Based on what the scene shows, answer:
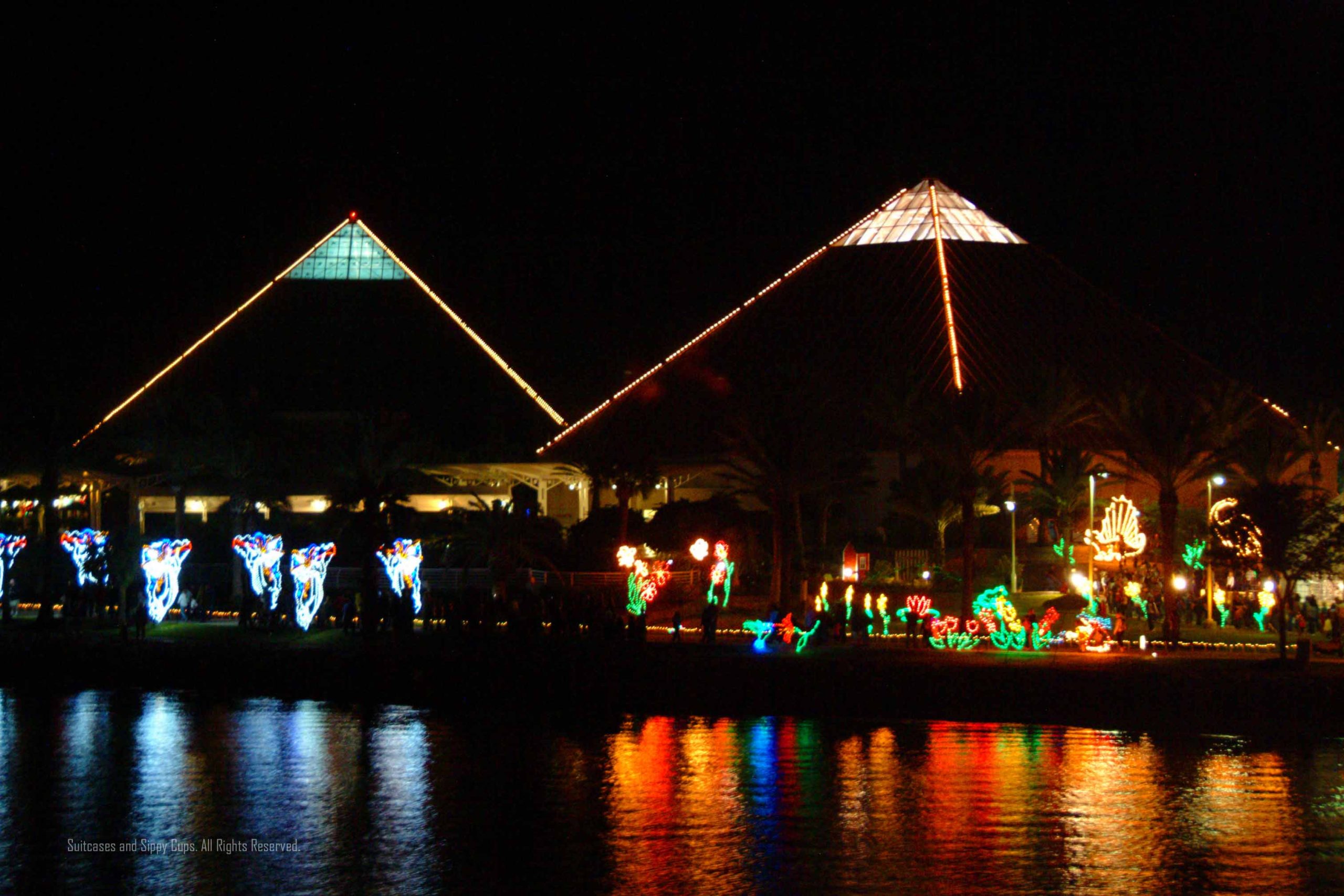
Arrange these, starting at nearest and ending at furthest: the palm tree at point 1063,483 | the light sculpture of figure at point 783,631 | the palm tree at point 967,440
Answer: the light sculpture of figure at point 783,631, the palm tree at point 967,440, the palm tree at point 1063,483

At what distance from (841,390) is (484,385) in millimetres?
21783

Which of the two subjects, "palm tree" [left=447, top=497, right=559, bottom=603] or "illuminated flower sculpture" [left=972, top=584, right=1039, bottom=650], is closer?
"illuminated flower sculpture" [left=972, top=584, right=1039, bottom=650]

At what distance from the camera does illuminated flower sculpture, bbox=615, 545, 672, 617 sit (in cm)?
2858

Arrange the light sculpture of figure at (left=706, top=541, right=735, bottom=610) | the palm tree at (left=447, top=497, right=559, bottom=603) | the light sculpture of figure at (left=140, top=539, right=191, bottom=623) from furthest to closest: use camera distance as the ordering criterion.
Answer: the palm tree at (left=447, top=497, right=559, bottom=603), the light sculpture of figure at (left=706, top=541, right=735, bottom=610), the light sculpture of figure at (left=140, top=539, right=191, bottom=623)

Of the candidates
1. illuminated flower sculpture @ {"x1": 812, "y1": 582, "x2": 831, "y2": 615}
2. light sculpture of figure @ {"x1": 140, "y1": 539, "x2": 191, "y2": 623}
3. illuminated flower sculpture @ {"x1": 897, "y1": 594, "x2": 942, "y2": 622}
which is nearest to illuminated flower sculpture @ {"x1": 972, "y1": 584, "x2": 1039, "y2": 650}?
illuminated flower sculpture @ {"x1": 897, "y1": 594, "x2": 942, "y2": 622}

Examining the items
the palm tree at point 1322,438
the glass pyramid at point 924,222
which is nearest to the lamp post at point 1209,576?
the palm tree at point 1322,438

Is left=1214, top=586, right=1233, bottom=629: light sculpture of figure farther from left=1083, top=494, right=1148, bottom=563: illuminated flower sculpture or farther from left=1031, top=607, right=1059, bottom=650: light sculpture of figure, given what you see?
left=1031, top=607, right=1059, bottom=650: light sculpture of figure

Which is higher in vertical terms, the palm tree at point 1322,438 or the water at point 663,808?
the palm tree at point 1322,438

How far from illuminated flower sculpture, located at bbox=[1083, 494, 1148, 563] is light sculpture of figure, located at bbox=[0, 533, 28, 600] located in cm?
2200

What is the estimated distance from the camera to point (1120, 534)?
29.3 meters

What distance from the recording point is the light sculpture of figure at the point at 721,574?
29062 millimetres

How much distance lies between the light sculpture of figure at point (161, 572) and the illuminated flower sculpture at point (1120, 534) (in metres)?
18.1

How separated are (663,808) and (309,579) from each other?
660 inches

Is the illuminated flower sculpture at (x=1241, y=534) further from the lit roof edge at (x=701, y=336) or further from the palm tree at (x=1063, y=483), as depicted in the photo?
the lit roof edge at (x=701, y=336)
